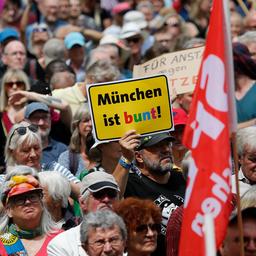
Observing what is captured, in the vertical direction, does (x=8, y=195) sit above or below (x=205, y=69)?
below

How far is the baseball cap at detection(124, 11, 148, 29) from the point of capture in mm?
18297

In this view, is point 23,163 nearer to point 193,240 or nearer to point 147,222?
point 147,222

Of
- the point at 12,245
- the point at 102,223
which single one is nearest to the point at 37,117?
the point at 12,245

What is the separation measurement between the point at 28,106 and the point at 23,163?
1.30 meters

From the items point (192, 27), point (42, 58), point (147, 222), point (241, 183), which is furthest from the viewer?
point (192, 27)

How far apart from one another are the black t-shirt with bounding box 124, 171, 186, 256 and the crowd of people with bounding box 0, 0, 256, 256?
0.01 m

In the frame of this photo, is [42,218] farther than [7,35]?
No

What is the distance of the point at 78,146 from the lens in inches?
483

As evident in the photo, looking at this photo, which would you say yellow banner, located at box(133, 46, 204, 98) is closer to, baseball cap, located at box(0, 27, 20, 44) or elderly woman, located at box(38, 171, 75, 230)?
elderly woman, located at box(38, 171, 75, 230)

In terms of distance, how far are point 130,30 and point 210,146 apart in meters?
9.75

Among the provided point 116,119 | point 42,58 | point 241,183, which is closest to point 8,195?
point 116,119

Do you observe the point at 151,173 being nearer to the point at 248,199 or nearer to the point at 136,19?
the point at 248,199

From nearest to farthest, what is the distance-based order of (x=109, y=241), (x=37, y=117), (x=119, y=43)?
(x=109, y=241) < (x=37, y=117) < (x=119, y=43)

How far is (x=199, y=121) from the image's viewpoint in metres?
8.13
